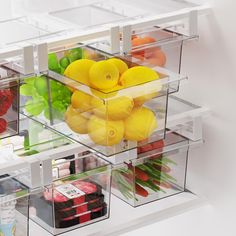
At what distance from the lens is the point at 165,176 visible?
6.33ft

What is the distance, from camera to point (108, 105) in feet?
5.34

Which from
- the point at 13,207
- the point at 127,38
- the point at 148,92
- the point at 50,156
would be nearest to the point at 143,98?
the point at 148,92

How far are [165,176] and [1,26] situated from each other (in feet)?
1.77

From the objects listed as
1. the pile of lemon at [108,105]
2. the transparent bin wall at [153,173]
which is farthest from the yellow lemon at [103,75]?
the transparent bin wall at [153,173]

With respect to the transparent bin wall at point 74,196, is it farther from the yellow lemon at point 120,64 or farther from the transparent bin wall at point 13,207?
the yellow lemon at point 120,64

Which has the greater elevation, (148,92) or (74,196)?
(148,92)

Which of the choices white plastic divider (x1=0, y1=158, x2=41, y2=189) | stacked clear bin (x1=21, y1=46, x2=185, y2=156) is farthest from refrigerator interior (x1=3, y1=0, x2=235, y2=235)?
white plastic divider (x1=0, y1=158, x2=41, y2=189)

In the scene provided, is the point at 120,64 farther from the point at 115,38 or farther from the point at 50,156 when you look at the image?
the point at 50,156

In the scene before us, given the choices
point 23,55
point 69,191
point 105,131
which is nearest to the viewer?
point 23,55

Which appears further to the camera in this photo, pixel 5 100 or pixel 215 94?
pixel 215 94

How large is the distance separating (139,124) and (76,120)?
132 mm

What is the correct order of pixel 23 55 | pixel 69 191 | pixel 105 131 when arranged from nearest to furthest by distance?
1. pixel 23 55
2. pixel 105 131
3. pixel 69 191

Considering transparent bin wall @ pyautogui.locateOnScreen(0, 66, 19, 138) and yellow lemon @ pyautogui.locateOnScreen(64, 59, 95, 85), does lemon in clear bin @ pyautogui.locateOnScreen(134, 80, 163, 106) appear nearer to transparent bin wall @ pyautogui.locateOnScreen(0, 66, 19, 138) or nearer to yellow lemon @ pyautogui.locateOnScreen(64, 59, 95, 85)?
yellow lemon @ pyautogui.locateOnScreen(64, 59, 95, 85)

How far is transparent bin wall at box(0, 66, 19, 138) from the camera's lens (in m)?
1.58
